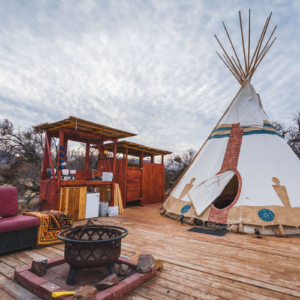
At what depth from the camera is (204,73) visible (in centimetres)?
735

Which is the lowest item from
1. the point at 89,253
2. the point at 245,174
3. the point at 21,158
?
the point at 89,253

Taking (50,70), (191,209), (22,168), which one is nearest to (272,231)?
(191,209)

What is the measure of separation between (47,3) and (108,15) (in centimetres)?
150

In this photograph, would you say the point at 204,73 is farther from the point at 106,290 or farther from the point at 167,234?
the point at 106,290

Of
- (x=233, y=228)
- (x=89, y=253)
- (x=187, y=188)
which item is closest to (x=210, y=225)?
(x=233, y=228)

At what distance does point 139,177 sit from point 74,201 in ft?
12.2

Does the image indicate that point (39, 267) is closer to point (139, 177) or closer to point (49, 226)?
point (49, 226)

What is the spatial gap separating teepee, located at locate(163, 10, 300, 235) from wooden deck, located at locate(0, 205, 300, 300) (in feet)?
1.71

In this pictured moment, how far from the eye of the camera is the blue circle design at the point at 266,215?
4518 mm

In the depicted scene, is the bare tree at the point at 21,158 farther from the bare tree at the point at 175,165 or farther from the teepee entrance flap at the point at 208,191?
the bare tree at the point at 175,165

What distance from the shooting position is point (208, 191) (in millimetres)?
5461

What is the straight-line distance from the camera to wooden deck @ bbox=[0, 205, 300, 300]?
80.4 inches

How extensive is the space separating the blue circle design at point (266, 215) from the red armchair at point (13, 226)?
4.61 m

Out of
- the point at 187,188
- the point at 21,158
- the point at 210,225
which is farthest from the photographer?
the point at 21,158
